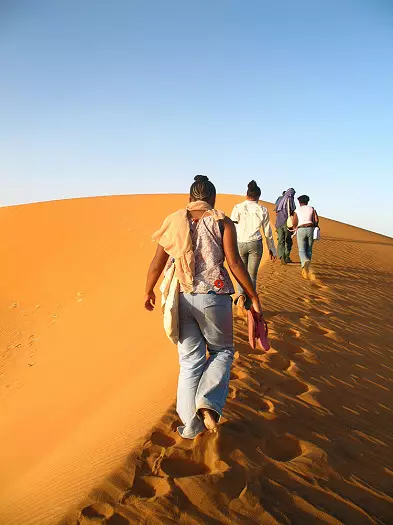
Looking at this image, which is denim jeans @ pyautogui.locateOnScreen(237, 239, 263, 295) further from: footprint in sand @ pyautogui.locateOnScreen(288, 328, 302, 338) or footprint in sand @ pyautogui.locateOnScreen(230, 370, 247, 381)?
footprint in sand @ pyautogui.locateOnScreen(230, 370, 247, 381)

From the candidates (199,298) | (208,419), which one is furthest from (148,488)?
(199,298)

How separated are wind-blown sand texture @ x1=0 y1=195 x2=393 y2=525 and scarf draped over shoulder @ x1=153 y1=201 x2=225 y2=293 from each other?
1153 mm

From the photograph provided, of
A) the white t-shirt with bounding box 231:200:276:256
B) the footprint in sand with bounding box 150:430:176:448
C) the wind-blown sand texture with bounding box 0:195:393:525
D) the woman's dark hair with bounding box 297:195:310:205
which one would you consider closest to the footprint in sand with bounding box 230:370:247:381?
the wind-blown sand texture with bounding box 0:195:393:525

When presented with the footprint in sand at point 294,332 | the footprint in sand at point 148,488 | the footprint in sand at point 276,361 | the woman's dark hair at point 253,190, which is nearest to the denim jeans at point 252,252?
the woman's dark hair at point 253,190

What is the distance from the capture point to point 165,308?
3463mm

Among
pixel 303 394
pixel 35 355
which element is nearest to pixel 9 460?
pixel 303 394

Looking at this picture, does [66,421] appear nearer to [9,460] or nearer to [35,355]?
[9,460]

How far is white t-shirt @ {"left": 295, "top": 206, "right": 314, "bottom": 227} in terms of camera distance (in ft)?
35.3

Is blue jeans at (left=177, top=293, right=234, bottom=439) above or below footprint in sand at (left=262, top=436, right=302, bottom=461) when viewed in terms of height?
A: above

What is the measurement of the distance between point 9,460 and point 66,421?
92cm

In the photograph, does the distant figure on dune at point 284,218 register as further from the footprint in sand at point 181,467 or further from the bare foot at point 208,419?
the footprint in sand at point 181,467

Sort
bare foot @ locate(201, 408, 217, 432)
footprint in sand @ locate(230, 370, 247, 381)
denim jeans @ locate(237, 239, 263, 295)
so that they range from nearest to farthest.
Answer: bare foot @ locate(201, 408, 217, 432) < footprint in sand @ locate(230, 370, 247, 381) < denim jeans @ locate(237, 239, 263, 295)

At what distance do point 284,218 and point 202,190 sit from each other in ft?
32.0

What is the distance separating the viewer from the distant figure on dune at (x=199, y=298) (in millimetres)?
3408
